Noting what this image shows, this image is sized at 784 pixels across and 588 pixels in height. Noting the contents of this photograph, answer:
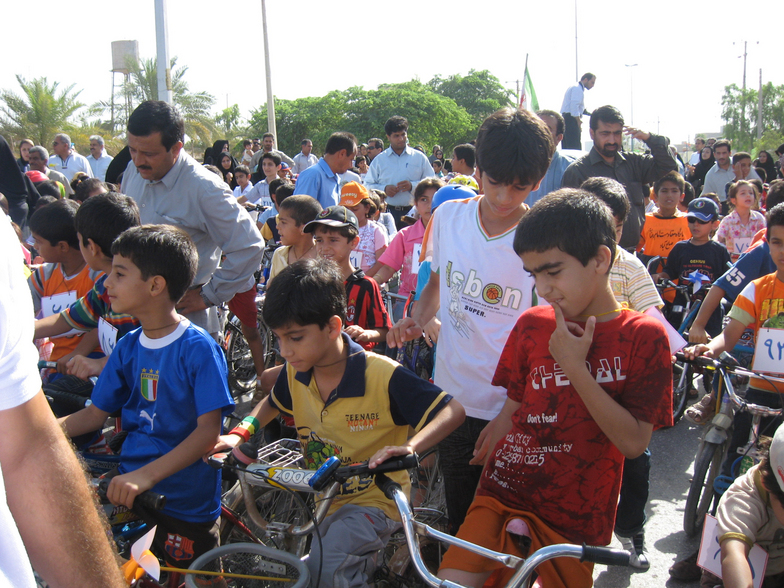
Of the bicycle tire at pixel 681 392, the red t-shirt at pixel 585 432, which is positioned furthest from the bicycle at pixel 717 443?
the bicycle tire at pixel 681 392

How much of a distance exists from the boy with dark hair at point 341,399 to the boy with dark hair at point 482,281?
34 cm

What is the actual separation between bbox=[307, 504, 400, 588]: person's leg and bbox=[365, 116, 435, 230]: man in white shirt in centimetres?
745

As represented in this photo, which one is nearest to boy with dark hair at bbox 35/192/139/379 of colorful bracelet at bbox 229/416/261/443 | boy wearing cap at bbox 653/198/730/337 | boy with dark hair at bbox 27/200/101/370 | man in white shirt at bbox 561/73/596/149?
boy with dark hair at bbox 27/200/101/370

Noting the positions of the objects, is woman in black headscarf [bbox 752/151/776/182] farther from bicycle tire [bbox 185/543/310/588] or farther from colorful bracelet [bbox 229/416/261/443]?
bicycle tire [bbox 185/543/310/588]

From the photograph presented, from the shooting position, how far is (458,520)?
105 inches

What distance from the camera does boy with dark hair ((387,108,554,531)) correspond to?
236cm

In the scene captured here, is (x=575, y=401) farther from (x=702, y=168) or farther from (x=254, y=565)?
(x=702, y=168)

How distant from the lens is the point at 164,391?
95.0 inches

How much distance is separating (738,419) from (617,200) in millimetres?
1415

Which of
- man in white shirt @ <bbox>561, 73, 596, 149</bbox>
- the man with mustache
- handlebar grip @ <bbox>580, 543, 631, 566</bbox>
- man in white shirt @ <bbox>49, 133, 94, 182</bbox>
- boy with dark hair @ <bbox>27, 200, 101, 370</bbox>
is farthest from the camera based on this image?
man in white shirt @ <bbox>49, 133, 94, 182</bbox>

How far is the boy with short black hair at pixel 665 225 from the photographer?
6.70 m

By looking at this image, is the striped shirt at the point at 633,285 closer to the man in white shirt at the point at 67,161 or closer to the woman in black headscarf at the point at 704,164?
the man in white shirt at the point at 67,161

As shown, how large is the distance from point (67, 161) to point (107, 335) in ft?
35.3

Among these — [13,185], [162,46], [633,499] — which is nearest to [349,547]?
[633,499]
